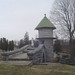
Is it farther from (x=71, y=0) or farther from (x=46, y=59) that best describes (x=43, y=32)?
(x=71, y=0)

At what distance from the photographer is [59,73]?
12.0 m

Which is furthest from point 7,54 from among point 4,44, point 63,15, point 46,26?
point 63,15

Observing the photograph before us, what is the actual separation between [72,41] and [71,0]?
764 cm

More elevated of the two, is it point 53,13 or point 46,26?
point 53,13

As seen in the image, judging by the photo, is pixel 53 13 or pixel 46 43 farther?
pixel 53 13

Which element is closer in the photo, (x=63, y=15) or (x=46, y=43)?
(x=46, y=43)

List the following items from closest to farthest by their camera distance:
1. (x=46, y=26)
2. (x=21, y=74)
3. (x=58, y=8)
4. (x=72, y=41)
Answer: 1. (x=21, y=74)
2. (x=46, y=26)
3. (x=72, y=41)
4. (x=58, y=8)

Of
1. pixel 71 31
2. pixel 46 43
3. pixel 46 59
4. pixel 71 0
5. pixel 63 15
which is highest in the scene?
pixel 71 0

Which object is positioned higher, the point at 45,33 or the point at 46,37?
the point at 45,33

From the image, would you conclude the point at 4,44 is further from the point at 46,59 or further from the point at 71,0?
the point at 71,0

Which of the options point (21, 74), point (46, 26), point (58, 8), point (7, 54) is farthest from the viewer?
point (58, 8)

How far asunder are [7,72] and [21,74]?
1071 millimetres

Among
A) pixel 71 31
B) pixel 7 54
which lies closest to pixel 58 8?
pixel 71 31

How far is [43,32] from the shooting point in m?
28.7
